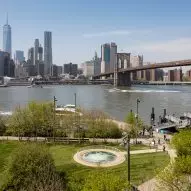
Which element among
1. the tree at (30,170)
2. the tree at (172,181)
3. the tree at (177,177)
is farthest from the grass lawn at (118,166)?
the tree at (172,181)

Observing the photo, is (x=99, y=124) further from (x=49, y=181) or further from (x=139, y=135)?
(x=49, y=181)

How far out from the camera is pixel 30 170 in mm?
21172

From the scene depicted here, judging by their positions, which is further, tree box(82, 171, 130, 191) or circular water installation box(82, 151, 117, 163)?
circular water installation box(82, 151, 117, 163)

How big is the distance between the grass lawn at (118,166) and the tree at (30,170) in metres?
2.02

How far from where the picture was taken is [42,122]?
125 feet

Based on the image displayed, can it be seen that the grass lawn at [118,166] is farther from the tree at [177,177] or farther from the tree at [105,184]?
the tree at [105,184]

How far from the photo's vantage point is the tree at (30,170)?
68.0 ft

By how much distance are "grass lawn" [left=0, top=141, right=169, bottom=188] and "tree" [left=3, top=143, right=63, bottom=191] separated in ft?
6.62

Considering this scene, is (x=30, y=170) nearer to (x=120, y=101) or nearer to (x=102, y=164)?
(x=102, y=164)

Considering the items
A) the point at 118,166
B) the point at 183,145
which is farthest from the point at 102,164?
the point at 183,145

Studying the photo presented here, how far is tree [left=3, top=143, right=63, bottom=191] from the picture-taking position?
20.7 m

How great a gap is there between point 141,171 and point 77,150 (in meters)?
7.53

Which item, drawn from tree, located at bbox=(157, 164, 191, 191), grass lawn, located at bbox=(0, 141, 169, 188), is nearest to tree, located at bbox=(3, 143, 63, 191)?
grass lawn, located at bbox=(0, 141, 169, 188)

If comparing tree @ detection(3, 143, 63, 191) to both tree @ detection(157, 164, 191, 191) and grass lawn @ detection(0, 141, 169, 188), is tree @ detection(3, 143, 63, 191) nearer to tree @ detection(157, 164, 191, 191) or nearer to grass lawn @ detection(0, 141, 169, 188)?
grass lawn @ detection(0, 141, 169, 188)
